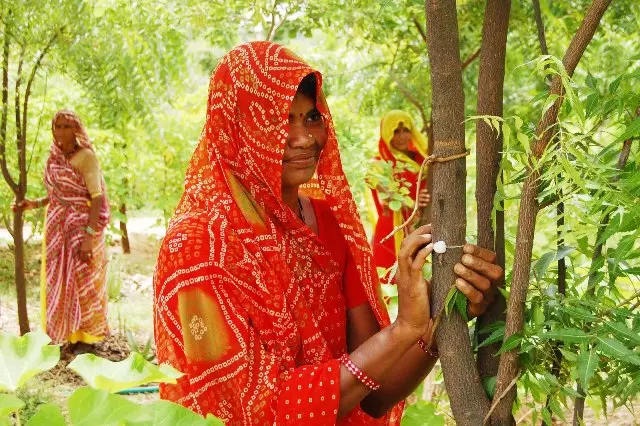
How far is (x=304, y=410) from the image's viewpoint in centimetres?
148

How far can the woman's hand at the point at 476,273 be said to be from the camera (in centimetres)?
128

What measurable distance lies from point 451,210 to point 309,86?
0.55m

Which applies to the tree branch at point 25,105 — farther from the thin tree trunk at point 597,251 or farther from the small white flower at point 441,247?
the thin tree trunk at point 597,251

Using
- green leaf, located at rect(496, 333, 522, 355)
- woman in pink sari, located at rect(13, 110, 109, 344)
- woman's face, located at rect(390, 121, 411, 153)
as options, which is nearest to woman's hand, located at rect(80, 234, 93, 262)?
woman in pink sari, located at rect(13, 110, 109, 344)

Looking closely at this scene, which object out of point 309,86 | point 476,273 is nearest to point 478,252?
point 476,273

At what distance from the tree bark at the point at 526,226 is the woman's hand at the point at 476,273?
73mm

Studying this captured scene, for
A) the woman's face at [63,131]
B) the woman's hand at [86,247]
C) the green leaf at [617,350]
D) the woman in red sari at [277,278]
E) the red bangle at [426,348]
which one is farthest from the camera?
the woman's hand at [86,247]

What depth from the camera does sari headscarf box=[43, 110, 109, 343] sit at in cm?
550

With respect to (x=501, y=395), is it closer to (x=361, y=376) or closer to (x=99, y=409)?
(x=361, y=376)

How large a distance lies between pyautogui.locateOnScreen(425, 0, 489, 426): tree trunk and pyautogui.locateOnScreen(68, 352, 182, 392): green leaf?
0.59 m

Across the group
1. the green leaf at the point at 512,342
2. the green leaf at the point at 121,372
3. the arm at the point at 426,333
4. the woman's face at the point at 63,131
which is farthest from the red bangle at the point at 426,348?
the woman's face at the point at 63,131

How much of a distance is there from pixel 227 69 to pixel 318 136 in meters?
0.25

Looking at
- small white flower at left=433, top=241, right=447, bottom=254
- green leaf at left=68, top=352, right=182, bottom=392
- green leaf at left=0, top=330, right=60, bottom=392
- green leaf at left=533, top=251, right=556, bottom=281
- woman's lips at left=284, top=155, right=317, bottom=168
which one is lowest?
green leaf at left=68, top=352, right=182, bottom=392

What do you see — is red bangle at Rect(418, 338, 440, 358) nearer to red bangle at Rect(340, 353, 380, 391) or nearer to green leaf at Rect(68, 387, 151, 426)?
red bangle at Rect(340, 353, 380, 391)
